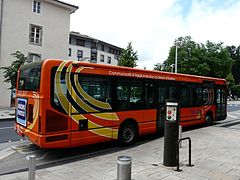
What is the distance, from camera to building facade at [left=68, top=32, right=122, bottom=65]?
43.2m

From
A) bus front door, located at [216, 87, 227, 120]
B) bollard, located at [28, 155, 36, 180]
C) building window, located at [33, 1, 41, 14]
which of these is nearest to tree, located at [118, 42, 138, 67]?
building window, located at [33, 1, 41, 14]

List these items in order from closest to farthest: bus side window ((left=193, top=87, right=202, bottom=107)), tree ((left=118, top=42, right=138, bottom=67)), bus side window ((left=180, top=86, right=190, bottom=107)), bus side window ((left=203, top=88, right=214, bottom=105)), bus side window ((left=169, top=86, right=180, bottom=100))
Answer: bus side window ((left=169, top=86, right=180, bottom=100)) → bus side window ((left=180, top=86, right=190, bottom=107)) → bus side window ((left=193, top=87, right=202, bottom=107)) → bus side window ((left=203, top=88, right=214, bottom=105)) → tree ((left=118, top=42, right=138, bottom=67))

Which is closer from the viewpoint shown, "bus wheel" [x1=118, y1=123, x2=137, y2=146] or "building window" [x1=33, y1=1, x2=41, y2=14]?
"bus wheel" [x1=118, y1=123, x2=137, y2=146]

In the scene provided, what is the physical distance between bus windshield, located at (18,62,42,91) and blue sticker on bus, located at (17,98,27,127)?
0.42m

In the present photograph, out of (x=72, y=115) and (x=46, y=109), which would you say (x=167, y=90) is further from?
(x=46, y=109)

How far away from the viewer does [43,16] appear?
993 inches

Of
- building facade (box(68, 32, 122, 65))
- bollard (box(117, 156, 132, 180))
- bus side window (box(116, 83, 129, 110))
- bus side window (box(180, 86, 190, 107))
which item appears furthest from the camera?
building facade (box(68, 32, 122, 65))

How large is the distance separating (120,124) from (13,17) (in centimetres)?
1973

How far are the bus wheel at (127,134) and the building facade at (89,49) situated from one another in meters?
33.4

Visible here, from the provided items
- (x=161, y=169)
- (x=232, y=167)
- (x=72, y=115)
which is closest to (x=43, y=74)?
(x=72, y=115)

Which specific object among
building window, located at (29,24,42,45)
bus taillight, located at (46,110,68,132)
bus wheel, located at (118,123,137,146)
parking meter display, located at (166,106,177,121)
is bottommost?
bus wheel, located at (118,123,137,146)

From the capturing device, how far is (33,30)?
2472 centimetres

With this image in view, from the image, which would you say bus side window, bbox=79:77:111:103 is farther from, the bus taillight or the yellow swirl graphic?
the bus taillight

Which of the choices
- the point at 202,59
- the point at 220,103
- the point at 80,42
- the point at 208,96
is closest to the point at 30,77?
the point at 208,96
